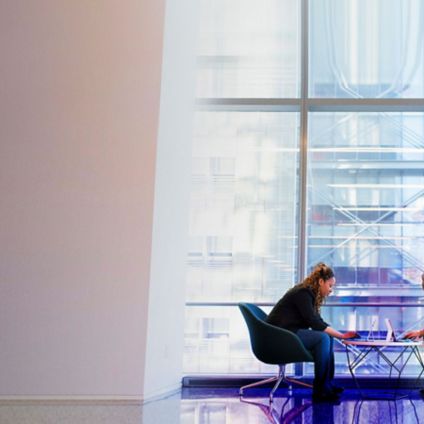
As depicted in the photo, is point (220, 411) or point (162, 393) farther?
point (162, 393)

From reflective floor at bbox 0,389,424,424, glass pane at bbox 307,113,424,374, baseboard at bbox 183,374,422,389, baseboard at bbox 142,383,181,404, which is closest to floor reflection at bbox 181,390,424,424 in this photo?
reflective floor at bbox 0,389,424,424

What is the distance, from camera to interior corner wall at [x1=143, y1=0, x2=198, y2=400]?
3.69 meters

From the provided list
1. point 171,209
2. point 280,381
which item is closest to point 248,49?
point 171,209

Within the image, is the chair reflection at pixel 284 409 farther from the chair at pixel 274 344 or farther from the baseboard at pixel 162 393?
the baseboard at pixel 162 393

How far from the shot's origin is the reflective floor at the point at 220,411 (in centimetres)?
311

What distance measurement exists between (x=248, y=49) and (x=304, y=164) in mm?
1290

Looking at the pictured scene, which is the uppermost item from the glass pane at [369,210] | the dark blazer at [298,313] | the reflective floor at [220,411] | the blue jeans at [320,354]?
the glass pane at [369,210]

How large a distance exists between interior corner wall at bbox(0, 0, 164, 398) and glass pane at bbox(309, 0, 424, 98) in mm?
1758

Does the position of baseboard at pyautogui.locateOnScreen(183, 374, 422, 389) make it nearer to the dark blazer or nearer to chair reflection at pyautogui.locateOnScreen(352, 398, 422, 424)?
chair reflection at pyautogui.locateOnScreen(352, 398, 422, 424)

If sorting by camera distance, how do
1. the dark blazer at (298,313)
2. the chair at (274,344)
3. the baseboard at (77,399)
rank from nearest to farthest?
the baseboard at (77,399) < the chair at (274,344) < the dark blazer at (298,313)

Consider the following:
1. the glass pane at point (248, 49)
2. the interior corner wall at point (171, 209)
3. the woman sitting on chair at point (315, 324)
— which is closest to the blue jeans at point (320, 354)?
the woman sitting on chair at point (315, 324)

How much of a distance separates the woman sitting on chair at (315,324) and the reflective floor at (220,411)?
164 mm

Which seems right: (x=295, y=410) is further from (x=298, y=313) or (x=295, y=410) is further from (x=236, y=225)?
(x=236, y=225)

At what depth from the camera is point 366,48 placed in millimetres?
4762
